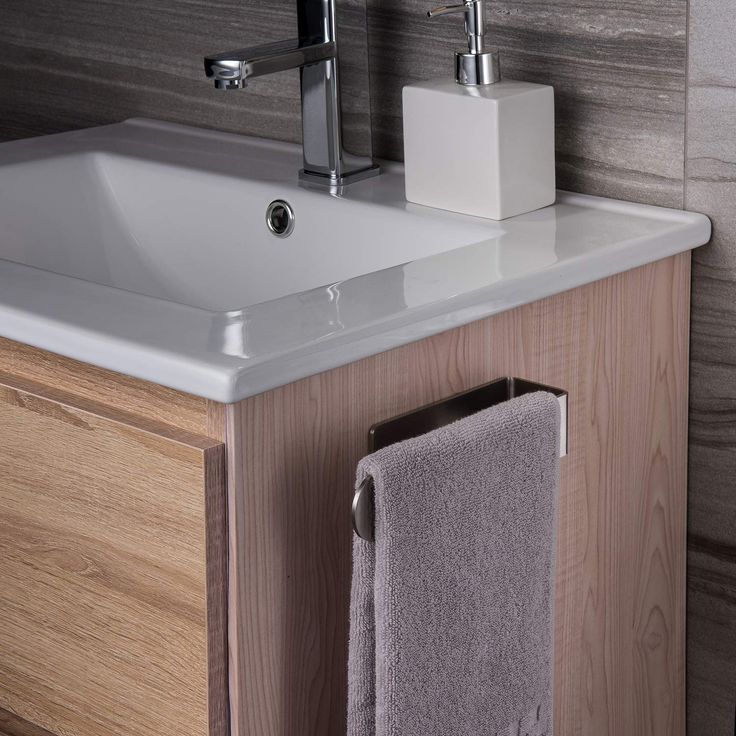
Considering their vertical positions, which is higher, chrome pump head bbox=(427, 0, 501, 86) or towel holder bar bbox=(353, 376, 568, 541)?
chrome pump head bbox=(427, 0, 501, 86)

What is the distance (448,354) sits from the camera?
794mm

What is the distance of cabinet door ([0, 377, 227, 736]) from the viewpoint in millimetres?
691

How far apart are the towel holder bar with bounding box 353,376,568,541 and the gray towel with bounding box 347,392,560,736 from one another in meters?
Result: 0.01

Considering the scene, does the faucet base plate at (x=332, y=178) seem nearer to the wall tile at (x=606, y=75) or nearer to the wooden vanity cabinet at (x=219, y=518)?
the wall tile at (x=606, y=75)

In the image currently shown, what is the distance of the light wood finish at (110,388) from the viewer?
692 mm

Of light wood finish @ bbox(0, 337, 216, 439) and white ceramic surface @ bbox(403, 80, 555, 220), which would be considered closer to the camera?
light wood finish @ bbox(0, 337, 216, 439)

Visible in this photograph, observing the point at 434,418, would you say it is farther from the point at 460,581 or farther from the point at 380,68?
the point at 380,68

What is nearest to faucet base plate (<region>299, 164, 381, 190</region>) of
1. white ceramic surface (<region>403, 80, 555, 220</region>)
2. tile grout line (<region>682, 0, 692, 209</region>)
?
white ceramic surface (<region>403, 80, 555, 220</region>)

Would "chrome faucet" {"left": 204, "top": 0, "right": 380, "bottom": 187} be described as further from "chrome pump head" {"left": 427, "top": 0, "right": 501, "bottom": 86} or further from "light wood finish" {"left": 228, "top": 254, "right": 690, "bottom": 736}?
"light wood finish" {"left": 228, "top": 254, "right": 690, "bottom": 736}

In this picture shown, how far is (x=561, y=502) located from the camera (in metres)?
0.90

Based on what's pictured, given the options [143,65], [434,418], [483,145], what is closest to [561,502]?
[434,418]

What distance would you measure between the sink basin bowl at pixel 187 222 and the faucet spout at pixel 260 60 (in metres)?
0.12

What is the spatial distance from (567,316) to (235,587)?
33cm

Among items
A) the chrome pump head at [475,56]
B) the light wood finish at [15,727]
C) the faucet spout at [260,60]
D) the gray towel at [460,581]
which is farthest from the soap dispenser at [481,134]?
the light wood finish at [15,727]
